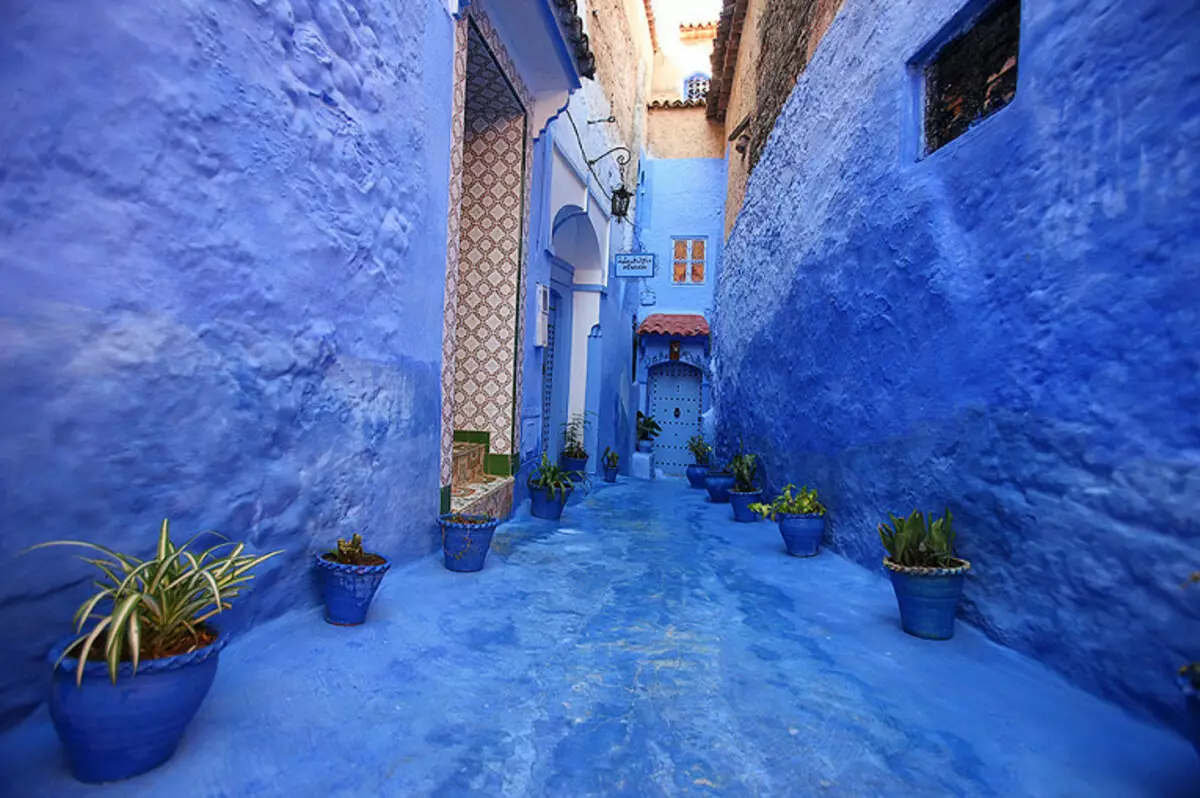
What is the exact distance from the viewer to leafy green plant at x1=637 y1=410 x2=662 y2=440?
46.1 feet

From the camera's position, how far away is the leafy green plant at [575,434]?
33.0 feet

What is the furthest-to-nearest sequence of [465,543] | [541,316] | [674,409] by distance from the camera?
[674,409] → [541,316] → [465,543]

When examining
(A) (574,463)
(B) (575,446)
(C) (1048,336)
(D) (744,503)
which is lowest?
(D) (744,503)

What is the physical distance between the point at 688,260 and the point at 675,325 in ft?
6.94

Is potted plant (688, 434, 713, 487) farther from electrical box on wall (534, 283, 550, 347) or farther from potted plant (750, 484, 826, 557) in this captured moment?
potted plant (750, 484, 826, 557)

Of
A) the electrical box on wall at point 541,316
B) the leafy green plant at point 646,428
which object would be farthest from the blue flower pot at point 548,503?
the leafy green plant at point 646,428

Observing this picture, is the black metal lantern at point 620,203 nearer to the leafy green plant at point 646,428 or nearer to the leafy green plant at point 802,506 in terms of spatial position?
the leafy green plant at point 646,428

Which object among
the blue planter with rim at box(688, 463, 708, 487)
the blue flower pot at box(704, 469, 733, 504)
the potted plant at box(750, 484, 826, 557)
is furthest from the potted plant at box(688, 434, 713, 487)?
the potted plant at box(750, 484, 826, 557)

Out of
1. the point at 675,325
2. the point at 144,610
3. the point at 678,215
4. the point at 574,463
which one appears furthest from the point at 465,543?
the point at 678,215

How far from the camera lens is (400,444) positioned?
14.4 feet

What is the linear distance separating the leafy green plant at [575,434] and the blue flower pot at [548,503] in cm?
284

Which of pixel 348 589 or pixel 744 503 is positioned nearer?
pixel 348 589

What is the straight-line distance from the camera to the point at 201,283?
2.71 m

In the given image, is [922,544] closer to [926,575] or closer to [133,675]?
[926,575]
